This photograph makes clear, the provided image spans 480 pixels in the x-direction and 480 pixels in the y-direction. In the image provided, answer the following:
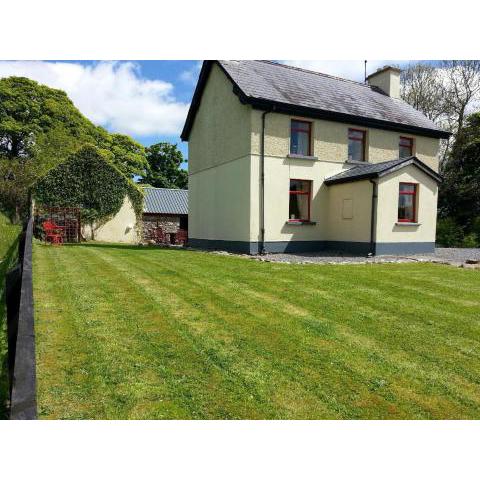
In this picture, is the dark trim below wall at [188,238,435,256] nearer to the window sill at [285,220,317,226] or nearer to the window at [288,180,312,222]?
the window sill at [285,220,317,226]

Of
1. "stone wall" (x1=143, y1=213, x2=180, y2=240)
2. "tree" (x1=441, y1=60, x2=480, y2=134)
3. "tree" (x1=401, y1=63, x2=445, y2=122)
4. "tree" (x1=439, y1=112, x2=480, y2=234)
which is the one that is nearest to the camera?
"tree" (x1=439, y1=112, x2=480, y2=234)

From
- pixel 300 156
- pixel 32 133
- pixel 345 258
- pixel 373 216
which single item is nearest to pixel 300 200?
pixel 300 156

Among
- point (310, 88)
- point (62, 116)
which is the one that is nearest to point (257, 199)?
point (310, 88)

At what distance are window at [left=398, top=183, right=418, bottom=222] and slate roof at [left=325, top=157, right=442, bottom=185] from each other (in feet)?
2.92

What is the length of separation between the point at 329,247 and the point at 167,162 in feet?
136

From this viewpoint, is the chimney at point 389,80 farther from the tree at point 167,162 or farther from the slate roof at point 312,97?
the tree at point 167,162

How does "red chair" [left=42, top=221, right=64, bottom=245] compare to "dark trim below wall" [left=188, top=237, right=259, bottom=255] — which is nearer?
"dark trim below wall" [left=188, top=237, right=259, bottom=255]

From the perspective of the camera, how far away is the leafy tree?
29.2 metres

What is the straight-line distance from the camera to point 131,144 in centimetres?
4875

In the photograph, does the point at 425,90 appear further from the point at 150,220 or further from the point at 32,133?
the point at 32,133

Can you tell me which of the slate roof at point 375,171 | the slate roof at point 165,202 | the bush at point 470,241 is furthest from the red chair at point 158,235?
the bush at point 470,241

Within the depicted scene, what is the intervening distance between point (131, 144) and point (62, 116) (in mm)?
10368

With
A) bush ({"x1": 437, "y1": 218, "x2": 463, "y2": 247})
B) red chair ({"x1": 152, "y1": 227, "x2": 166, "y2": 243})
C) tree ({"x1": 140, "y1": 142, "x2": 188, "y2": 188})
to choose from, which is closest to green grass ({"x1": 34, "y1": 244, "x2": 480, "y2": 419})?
bush ({"x1": 437, "y1": 218, "x2": 463, "y2": 247})

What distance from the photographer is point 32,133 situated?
37.5 meters
